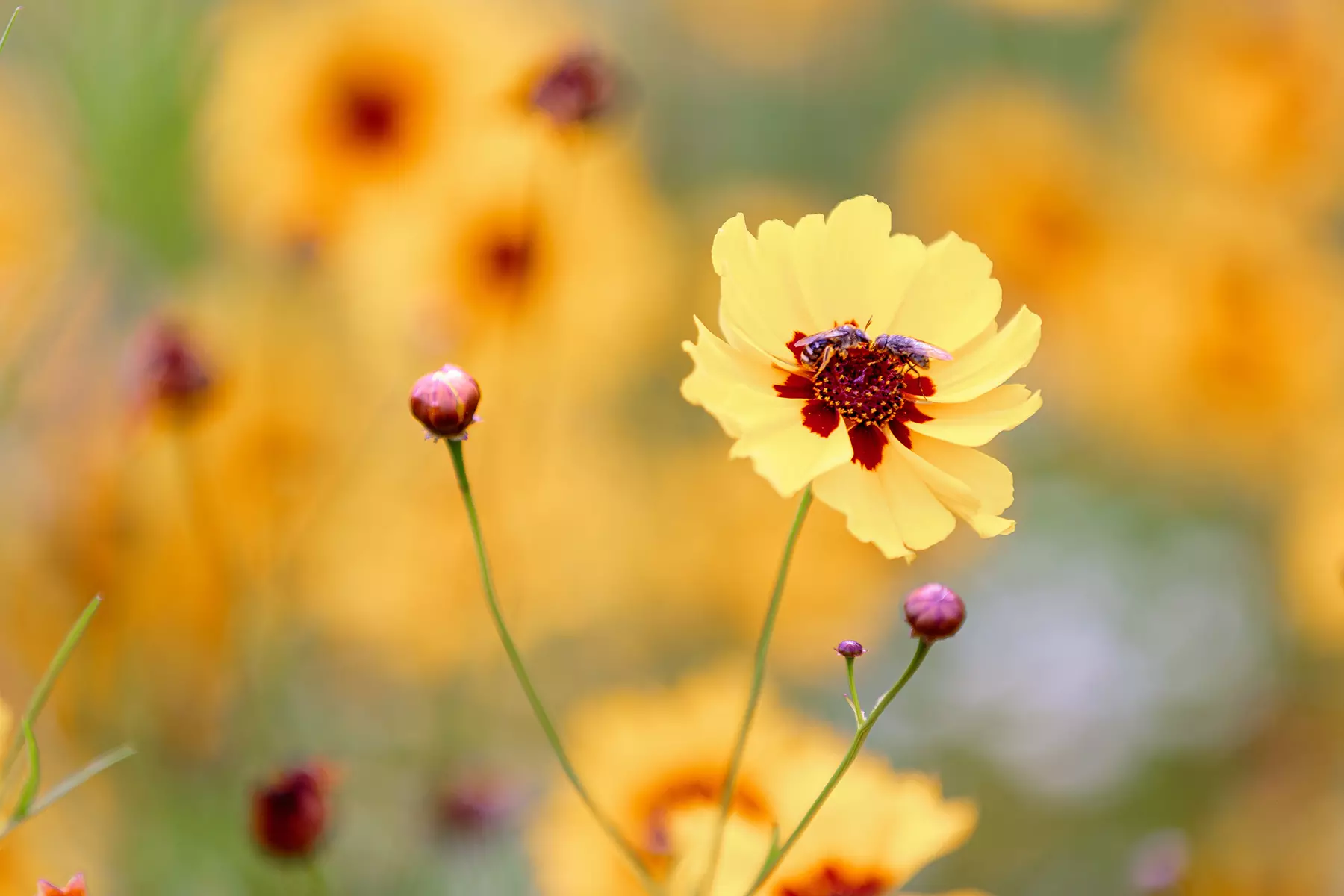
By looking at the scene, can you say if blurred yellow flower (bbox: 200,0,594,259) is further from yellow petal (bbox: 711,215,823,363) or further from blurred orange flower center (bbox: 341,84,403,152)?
yellow petal (bbox: 711,215,823,363)

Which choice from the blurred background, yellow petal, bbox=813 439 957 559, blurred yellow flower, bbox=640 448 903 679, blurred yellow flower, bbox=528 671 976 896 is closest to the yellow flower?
the blurred background

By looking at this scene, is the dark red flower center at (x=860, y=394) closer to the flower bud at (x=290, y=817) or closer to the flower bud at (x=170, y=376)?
Result: the flower bud at (x=290, y=817)

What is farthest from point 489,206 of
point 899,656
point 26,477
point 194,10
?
point 899,656

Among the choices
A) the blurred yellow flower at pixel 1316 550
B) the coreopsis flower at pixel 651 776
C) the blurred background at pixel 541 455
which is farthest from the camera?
the blurred yellow flower at pixel 1316 550

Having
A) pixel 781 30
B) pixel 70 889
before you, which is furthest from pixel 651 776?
pixel 781 30

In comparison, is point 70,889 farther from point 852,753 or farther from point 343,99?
point 343,99

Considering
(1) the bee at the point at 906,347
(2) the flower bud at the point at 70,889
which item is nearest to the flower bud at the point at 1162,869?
(1) the bee at the point at 906,347
